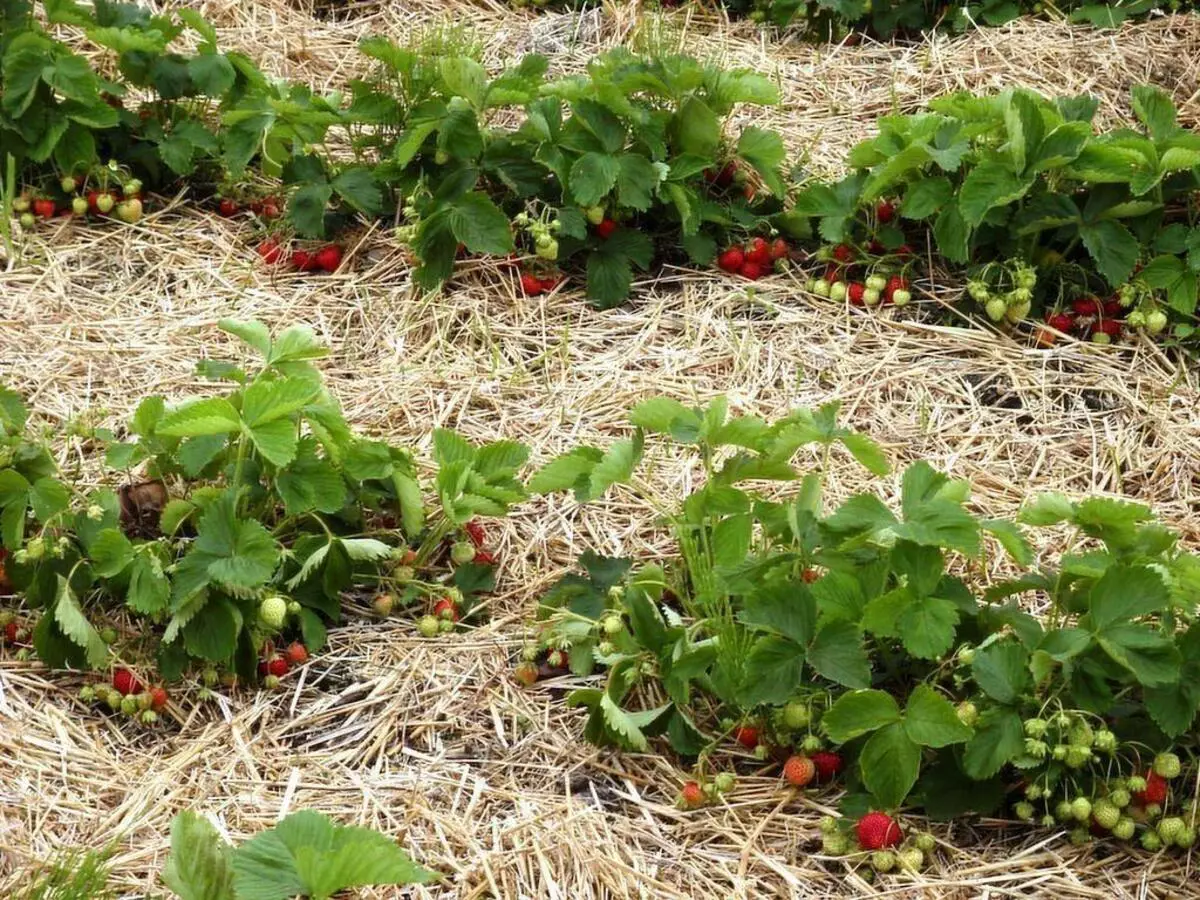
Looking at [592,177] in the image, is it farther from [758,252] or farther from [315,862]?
[315,862]

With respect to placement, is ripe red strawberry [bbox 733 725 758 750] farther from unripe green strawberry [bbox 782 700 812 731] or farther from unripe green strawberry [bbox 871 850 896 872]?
unripe green strawberry [bbox 871 850 896 872]

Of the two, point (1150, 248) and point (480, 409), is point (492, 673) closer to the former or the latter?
point (480, 409)

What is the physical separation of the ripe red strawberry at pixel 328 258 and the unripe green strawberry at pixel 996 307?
145 centimetres

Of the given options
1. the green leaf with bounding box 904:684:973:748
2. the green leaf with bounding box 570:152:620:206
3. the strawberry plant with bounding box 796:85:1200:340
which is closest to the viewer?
the green leaf with bounding box 904:684:973:748

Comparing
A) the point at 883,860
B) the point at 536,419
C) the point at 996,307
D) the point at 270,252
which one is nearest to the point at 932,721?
the point at 883,860

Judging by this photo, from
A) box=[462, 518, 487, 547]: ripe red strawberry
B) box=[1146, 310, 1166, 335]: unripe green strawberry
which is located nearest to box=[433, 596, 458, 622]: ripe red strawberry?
box=[462, 518, 487, 547]: ripe red strawberry

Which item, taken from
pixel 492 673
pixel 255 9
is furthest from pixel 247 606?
pixel 255 9

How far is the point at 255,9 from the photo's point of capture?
14.3 ft

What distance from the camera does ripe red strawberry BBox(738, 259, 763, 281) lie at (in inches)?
132

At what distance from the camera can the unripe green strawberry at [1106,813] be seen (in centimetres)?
206

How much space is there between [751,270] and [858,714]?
150 cm

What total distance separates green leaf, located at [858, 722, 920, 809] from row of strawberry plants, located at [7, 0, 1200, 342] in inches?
52.4

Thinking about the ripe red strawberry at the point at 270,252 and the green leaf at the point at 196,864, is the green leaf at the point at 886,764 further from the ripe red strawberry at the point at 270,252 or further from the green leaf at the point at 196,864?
the ripe red strawberry at the point at 270,252

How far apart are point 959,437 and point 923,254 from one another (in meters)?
0.57
